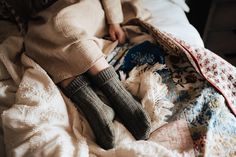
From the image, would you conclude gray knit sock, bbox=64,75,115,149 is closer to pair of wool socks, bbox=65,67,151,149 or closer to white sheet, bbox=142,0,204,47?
pair of wool socks, bbox=65,67,151,149

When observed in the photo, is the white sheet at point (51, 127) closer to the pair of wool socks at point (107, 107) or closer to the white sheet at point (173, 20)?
the pair of wool socks at point (107, 107)

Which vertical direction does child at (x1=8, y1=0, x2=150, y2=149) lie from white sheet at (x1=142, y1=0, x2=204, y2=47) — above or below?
above

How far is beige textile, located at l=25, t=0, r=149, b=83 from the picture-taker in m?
0.90

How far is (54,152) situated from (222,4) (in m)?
1.18

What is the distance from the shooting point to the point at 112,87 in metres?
0.87

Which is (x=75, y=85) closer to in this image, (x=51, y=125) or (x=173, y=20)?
(x=51, y=125)

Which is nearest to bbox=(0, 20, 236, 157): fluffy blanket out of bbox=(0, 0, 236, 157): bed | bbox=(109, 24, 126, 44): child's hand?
bbox=(0, 0, 236, 157): bed

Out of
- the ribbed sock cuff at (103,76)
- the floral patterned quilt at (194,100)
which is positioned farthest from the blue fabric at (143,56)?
the ribbed sock cuff at (103,76)

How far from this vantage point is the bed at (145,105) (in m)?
0.75

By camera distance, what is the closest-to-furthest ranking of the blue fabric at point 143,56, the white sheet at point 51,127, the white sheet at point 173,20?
Answer: the white sheet at point 51,127, the blue fabric at point 143,56, the white sheet at point 173,20

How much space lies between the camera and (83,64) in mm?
886

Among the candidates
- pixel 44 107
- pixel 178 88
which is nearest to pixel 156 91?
pixel 178 88

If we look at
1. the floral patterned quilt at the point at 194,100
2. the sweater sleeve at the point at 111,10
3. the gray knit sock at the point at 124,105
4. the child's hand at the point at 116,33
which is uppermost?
the sweater sleeve at the point at 111,10

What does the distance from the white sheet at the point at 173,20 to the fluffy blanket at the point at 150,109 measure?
0.14 m
